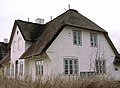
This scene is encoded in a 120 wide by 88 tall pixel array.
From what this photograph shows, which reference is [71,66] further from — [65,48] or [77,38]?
[77,38]

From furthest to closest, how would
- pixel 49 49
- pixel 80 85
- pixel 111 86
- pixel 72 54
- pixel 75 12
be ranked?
pixel 75 12
pixel 72 54
pixel 49 49
pixel 111 86
pixel 80 85

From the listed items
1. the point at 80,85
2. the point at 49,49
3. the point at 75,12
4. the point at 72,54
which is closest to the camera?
the point at 80,85

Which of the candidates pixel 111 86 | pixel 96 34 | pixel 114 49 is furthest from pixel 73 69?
pixel 111 86

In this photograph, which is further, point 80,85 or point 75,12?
point 75,12

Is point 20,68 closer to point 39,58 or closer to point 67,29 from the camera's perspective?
point 39,58

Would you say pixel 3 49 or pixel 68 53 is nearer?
pixel 68 53

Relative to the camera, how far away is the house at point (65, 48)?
17984 millimetres

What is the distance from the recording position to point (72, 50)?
19.0 m

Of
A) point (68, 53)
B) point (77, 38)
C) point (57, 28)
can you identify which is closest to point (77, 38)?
point (77, 38)

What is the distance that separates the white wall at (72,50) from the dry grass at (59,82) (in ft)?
28.4

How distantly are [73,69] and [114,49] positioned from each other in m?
6.25

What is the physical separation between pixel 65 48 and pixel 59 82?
1080 cm

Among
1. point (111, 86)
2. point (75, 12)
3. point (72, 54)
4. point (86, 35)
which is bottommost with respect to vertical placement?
point (111, 86)

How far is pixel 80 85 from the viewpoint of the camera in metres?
8.52
